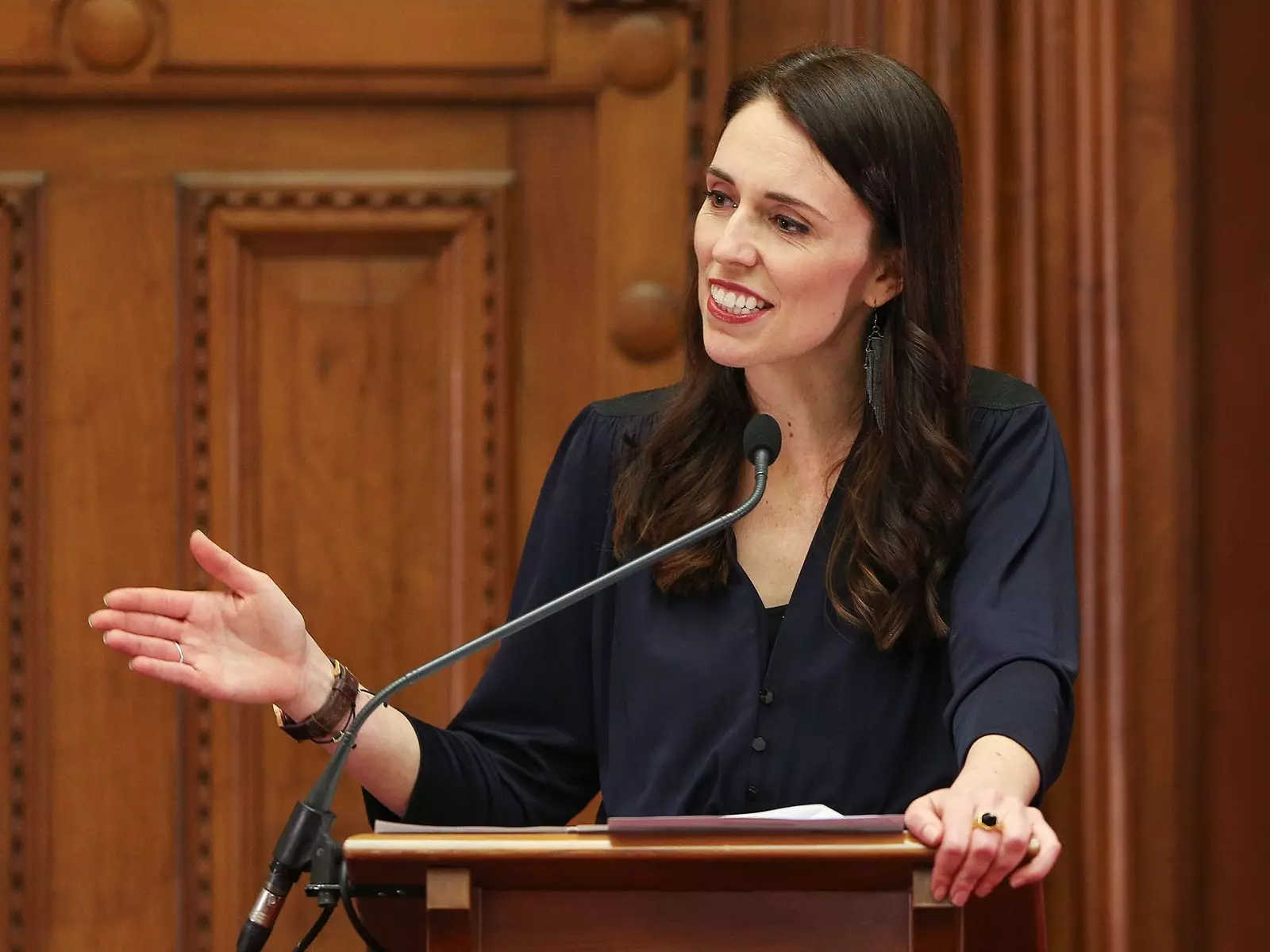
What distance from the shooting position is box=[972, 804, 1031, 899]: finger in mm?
1181

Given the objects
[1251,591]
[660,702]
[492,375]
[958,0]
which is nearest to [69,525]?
[492,375]

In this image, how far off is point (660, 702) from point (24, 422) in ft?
3.78

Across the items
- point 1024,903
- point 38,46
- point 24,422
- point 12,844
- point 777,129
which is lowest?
point 12,844

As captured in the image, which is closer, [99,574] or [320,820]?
[320,820]

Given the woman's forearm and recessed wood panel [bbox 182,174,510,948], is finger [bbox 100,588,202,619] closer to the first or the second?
the woman's forearm

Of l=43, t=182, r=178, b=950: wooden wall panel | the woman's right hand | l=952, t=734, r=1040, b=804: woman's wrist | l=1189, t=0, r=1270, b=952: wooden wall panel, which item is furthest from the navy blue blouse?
l=43, t=182, r=178, b=950: wooden wall panel

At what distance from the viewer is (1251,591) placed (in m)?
2.25

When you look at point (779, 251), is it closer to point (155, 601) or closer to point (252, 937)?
point (155, 601)

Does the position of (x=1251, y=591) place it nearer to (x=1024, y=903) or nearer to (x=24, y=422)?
(x=1024, y=903)

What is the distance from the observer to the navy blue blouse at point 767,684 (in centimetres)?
168

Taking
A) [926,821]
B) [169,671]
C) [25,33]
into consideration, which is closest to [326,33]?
[25,33]

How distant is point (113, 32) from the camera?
95.0 inches

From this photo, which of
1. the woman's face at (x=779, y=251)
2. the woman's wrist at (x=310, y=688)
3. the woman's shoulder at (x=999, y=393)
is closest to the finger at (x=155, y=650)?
the woman's wrist at (x=310, y=688)

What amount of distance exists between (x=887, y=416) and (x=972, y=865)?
729 mm
